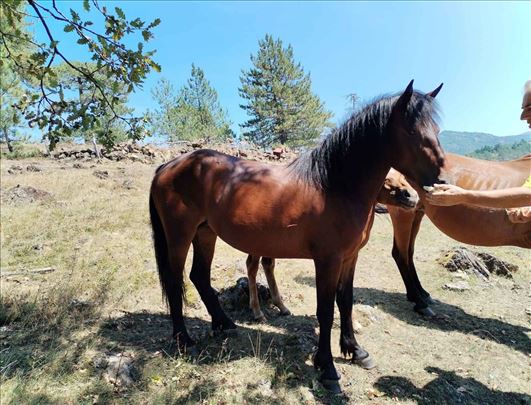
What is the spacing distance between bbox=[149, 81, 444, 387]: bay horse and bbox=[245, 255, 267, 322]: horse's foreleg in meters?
0.80

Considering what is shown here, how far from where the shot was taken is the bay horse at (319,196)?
255cm

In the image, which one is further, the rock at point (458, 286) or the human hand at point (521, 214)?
the rock at point (458, 286)

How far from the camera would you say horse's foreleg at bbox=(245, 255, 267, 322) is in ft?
13.1

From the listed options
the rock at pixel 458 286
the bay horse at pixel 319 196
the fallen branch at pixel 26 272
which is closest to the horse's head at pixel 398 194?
the bay horse at pixel 319 196

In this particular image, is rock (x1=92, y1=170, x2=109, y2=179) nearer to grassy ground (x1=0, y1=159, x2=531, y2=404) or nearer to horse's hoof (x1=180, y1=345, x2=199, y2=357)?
grassy ground (x1=0, y1=159, x2=531, y2=404)

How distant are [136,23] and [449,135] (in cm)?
19404

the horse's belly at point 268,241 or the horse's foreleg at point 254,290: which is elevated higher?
the horse's belly at point 268,241

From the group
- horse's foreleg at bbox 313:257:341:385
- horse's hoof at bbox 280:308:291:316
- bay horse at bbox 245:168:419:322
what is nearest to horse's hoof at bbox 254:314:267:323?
bay horse at bbox 245:168:419:322

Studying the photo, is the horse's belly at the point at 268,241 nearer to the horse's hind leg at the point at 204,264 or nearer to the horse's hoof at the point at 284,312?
the horse's hind leg at the point at 204,264

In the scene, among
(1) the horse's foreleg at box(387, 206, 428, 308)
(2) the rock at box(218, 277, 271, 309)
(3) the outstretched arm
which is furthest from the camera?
(1) the horse's foreleg at box(387, 206, 428, 308)

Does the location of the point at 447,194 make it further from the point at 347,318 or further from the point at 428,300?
the point at 428,300

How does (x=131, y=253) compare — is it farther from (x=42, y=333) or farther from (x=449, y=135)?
(x=449, y=135)

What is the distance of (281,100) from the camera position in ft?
103

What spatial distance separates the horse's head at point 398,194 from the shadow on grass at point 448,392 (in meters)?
1.51
